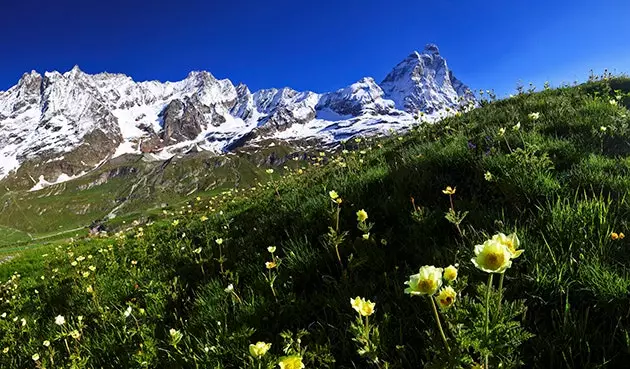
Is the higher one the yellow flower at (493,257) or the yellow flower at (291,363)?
the yellow flower at (493,257)

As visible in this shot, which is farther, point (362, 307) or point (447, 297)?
point (362, 307)

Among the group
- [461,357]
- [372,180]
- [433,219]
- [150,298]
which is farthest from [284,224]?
[461,357]

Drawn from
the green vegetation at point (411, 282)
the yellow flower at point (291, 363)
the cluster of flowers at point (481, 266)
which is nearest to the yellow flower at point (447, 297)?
the green vegetation at point (411, 282)

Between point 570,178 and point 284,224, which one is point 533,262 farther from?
point 284,224

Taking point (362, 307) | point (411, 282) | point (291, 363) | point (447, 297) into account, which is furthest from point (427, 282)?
point (291, 363)

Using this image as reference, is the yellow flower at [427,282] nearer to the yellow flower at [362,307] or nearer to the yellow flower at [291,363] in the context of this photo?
the yellow flower at [362,307]

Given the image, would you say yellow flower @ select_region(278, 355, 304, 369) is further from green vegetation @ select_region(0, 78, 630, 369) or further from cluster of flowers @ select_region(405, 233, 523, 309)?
cluster of flowers @ select_region(405, 233, 523, 309)

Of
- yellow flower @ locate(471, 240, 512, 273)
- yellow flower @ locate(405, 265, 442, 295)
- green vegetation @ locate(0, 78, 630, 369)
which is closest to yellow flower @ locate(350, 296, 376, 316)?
green vegetation @ locate(0, 78, 630, 369)

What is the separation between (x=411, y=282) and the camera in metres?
1.75

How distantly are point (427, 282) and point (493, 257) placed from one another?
1.07 ft

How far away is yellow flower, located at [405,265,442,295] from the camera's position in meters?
1.65

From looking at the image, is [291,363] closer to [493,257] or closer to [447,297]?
[447,297]

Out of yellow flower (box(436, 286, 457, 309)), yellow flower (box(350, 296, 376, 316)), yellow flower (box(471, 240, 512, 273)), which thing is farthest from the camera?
yellow flower (box(350, 296, 376, 316))

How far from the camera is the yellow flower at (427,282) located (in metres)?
1.65
